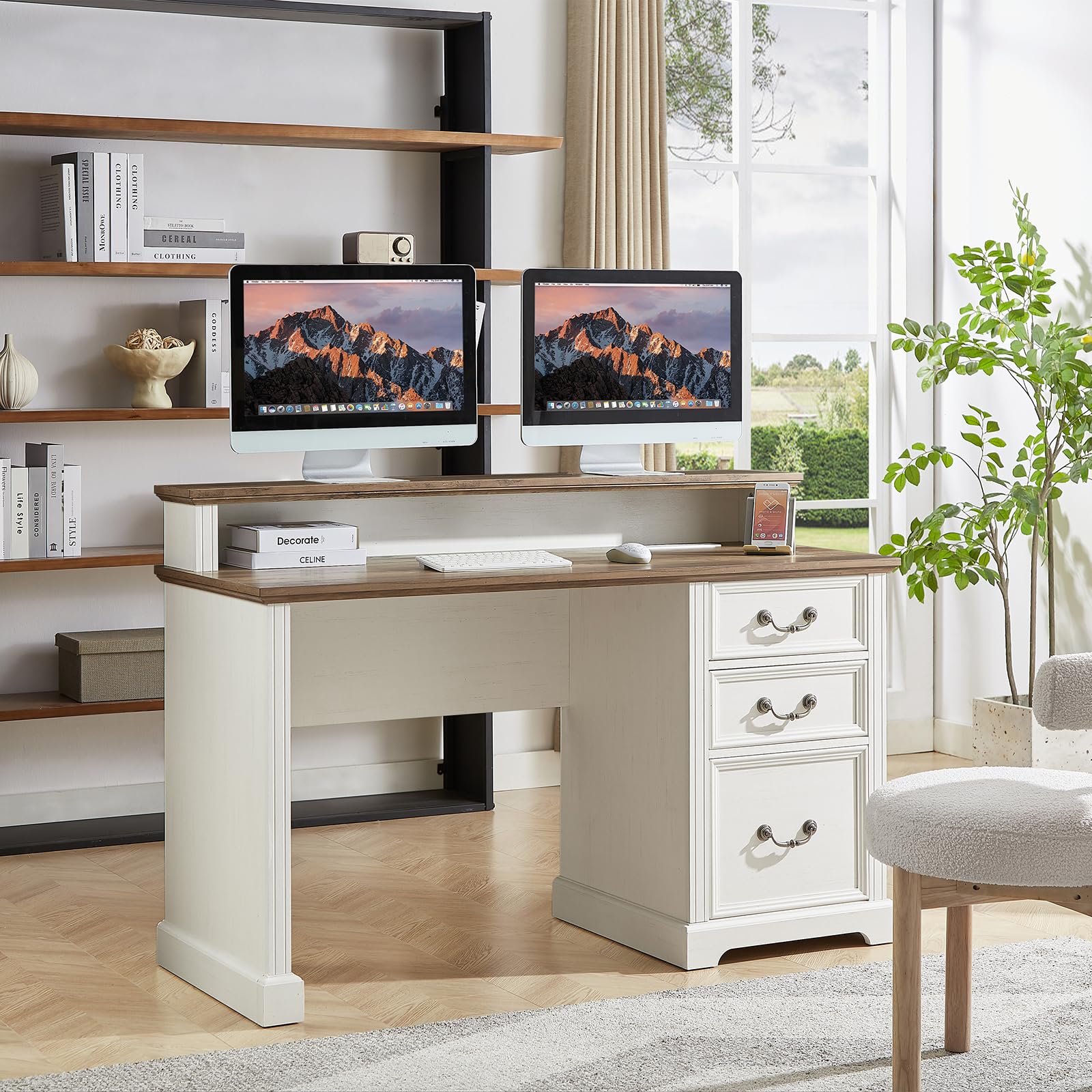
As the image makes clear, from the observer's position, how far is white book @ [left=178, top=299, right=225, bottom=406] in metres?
4.43

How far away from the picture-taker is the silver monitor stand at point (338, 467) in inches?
137

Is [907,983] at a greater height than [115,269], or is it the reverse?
[115,269]

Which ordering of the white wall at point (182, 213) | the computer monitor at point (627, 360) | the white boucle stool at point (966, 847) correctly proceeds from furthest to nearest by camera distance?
the white wall at point (182, 213)
the computer monitor at point (627, 360)
the white boucle stool at point (966, 847)

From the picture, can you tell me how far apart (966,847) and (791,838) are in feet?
3.20

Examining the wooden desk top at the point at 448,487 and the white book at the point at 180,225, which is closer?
the wooden desk top at the point at 448,487

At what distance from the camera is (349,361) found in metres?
3.45

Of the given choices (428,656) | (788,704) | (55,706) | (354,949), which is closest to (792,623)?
(788,704)

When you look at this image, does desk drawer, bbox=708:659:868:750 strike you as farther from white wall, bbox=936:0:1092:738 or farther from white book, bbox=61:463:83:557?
white book, bbox=61:463:83:557

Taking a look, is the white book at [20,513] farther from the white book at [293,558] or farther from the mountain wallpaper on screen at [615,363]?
the mountain wallpaper on screen at [615,363]

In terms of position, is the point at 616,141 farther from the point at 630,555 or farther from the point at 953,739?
the point at 953,739

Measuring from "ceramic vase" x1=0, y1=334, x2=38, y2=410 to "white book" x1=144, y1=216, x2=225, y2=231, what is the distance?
1.48 feet

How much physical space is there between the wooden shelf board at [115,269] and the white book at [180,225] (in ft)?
0.34

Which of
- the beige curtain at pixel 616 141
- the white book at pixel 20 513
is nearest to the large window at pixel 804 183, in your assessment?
the beige curtain at pixel 616 141

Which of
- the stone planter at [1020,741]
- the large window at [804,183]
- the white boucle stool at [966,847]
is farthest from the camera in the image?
the large window at [804,183]
